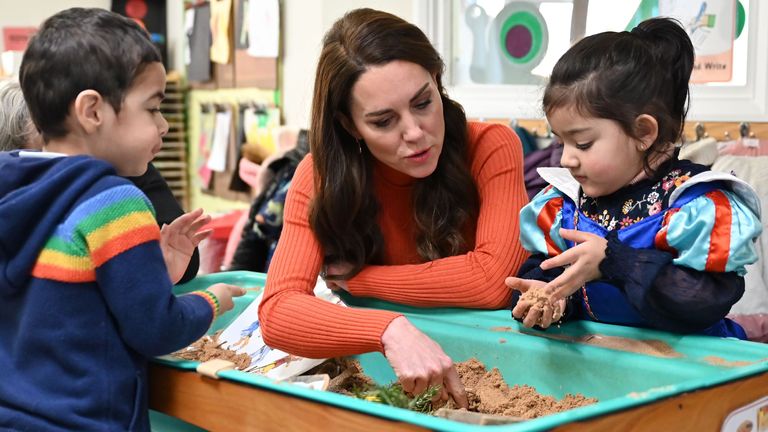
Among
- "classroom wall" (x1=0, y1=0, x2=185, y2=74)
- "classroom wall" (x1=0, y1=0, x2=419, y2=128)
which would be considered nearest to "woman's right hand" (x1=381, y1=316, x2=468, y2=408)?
"classroom wall" (x1=0, y1=0, x2=419, y2=128)

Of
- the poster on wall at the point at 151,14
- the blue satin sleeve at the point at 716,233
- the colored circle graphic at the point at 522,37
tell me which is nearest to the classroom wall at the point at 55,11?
the poster on wall at the point at 151,14

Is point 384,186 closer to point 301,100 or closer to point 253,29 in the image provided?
point 301,100

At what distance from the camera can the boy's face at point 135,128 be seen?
1409mm

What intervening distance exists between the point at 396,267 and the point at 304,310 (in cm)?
24

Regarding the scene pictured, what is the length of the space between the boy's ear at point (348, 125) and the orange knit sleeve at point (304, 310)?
0.39ft

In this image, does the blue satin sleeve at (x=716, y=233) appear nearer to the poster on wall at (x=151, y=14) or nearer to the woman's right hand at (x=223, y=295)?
the woman's right hand at (x=223, y=295)

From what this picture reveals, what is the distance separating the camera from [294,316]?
1.65 m

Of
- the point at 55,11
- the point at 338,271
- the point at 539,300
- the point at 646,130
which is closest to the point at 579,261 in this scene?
the point at 539,300

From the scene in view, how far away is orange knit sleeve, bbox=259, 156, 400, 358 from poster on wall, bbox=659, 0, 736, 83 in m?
1.40

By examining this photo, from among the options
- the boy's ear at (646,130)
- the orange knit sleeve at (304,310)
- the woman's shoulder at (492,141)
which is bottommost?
the orange knit sleeve at (304,310)

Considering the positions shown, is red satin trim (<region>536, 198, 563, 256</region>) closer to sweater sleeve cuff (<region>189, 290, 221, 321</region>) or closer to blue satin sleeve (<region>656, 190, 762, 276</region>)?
blue satin sleeve (<region>656, 190, 762, 276</region>)

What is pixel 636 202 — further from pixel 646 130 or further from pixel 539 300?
pixel 539 300

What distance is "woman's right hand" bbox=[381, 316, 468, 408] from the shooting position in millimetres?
1416

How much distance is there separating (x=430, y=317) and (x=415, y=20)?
195 centimetres
